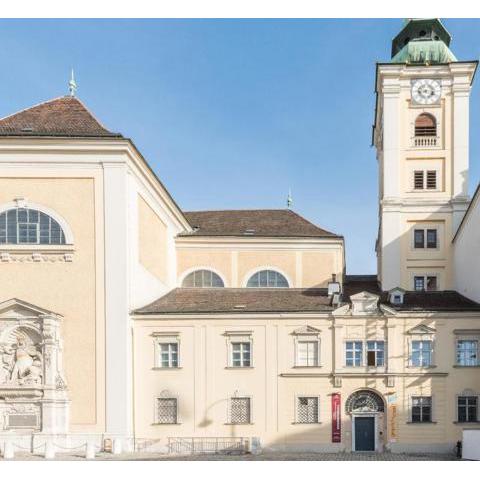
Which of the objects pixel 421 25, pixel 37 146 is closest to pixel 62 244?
pixel 37 146

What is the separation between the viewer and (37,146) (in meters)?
34.3

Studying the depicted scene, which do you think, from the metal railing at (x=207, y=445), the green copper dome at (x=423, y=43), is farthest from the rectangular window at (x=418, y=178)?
the metal railing at (x=207, y=445)

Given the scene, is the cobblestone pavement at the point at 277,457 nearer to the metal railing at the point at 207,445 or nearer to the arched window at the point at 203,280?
the metal railing at the point at 207,445

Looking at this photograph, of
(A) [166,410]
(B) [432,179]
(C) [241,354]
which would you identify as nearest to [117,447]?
(A) [166,410]

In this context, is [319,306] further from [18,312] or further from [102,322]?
[18,312]

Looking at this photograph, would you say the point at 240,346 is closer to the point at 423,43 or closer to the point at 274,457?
the point at 274,457

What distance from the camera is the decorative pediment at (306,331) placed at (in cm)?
3603

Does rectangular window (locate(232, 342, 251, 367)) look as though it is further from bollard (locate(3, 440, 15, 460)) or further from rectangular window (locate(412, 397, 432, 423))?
bollard (locate(3, 440, 15, 460))

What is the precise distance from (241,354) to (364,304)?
259 inches

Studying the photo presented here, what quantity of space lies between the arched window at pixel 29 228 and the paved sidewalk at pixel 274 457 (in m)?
9.79

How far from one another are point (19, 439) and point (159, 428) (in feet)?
21.3

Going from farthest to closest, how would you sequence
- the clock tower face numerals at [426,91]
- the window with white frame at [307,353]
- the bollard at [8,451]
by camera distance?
the clock tower face numerals at [426,91] < the window with white frame at [307,353] < the bollard at [8,451]

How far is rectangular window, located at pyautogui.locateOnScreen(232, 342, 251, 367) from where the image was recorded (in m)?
36.1

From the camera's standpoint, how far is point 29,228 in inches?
1361
